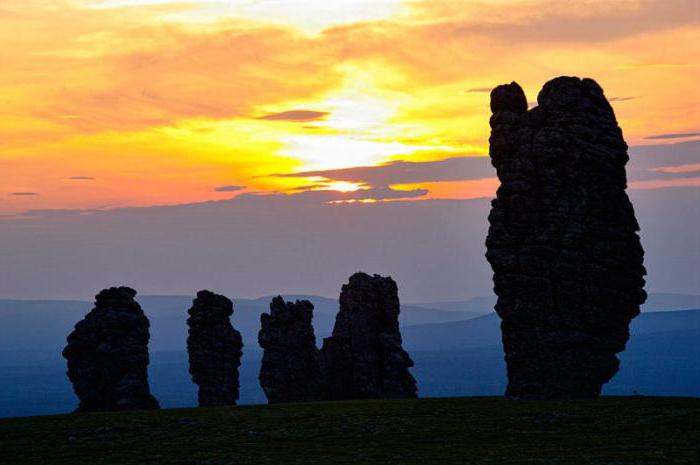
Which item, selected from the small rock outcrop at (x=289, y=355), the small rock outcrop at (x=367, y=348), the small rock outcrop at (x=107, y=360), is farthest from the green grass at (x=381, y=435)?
the small rock outcrop at (x=289, y=355)

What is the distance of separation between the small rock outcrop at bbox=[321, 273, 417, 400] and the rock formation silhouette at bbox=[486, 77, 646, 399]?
3046cm

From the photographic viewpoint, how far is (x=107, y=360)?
104m

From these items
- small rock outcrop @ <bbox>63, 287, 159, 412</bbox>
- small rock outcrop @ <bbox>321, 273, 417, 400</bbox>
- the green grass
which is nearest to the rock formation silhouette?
the green grass

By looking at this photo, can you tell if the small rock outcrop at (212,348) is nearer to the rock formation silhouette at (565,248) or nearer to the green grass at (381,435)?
the green grass at (381,435)

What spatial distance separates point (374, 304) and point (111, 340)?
30.9m

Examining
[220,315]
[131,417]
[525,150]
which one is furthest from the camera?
[220,315]

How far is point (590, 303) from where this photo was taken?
8512 centimetres

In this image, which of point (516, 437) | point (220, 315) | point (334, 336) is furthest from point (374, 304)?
point (516, 437)

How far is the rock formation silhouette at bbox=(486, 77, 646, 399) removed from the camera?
85.2 metres

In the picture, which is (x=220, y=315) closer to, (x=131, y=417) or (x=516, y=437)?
(x=131, y=417)

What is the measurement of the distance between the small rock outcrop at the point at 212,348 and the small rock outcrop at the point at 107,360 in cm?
2298

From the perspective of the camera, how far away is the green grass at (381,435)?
56500 mm

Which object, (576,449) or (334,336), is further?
(334,336)

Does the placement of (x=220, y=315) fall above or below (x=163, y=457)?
above
